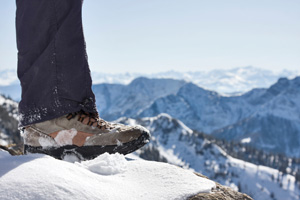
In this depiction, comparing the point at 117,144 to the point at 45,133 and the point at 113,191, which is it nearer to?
the point at 45,133

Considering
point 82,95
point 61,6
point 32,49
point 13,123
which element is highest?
point 61,6

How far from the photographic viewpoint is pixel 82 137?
3.67 meters

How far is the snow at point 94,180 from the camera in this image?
1997 mm

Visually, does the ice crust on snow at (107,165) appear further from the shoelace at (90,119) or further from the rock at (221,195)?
the rock at (221,195)

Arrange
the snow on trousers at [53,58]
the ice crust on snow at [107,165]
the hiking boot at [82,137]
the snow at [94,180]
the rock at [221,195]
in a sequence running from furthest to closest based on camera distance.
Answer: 1. the hiking boot at [82,137]
2. the snow on trousers at [53,58]
3. the ice crust on snow at [107,165]
4. the rock at [221,195]
5. the snow at [94,180]

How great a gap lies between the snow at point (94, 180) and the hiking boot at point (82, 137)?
1.68 ft

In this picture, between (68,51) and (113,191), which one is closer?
(113,191)

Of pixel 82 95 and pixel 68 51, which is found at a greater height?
pixel 68 51

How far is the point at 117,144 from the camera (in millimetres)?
3623

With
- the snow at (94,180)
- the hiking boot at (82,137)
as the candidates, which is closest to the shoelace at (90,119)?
the hiking boot at (82,137)

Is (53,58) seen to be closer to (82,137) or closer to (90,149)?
(82,137)

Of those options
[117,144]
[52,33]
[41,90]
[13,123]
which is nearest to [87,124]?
[117,144]

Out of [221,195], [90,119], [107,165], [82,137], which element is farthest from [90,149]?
[221,195]

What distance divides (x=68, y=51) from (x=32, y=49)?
496mm
